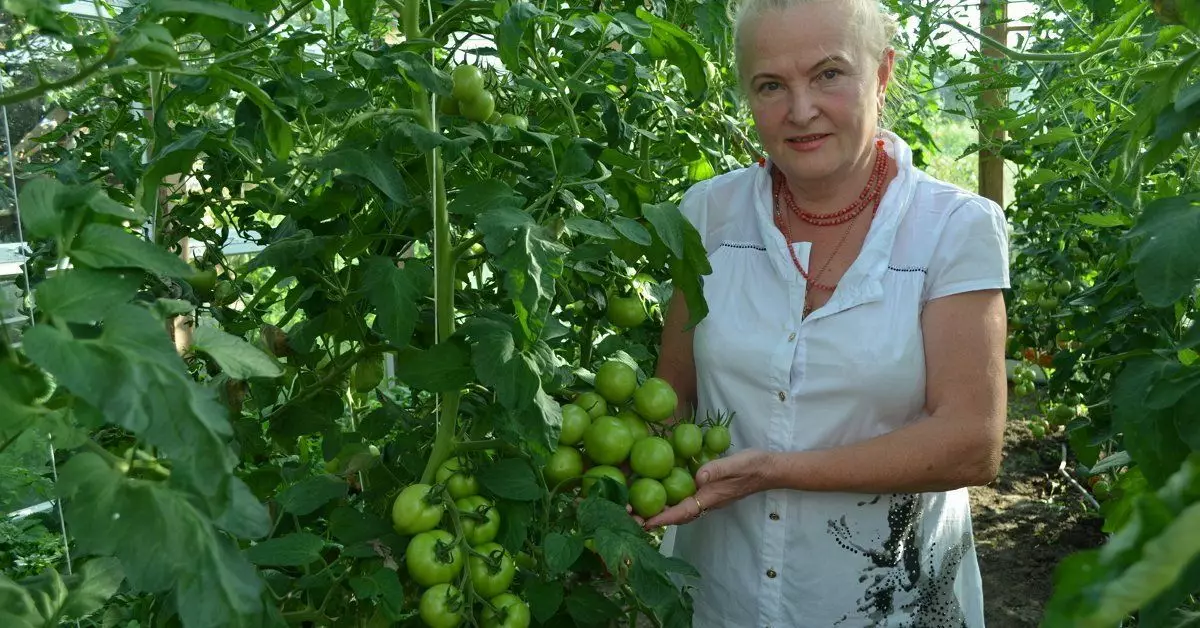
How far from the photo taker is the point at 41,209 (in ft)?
2.64

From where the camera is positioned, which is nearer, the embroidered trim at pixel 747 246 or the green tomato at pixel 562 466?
the green tomato at pixel 562 466

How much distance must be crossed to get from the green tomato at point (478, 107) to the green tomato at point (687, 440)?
0.53 m

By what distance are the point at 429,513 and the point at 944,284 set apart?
893mm

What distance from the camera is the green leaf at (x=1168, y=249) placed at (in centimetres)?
98

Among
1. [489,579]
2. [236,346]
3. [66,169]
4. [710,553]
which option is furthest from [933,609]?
[66,169]

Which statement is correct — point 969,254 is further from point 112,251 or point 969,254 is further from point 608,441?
point 112,251

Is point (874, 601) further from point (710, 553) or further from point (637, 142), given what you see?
point (637, 142)

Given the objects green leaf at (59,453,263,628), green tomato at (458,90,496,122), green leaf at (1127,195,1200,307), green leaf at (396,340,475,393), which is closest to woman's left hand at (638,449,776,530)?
green leaf at (396,340,475,393)

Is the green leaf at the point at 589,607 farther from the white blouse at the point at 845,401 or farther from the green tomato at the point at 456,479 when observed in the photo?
the white blouse at the point at 845,401

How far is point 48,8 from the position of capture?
73 cm

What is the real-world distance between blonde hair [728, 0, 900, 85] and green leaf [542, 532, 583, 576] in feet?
2.96

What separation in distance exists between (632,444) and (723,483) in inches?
6.5

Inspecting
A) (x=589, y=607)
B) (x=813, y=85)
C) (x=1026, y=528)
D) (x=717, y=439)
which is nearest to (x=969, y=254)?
(x=813, y=85)

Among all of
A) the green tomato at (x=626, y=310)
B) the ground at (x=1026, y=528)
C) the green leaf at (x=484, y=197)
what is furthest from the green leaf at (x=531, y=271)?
the ground at (x=1026, y=528)
